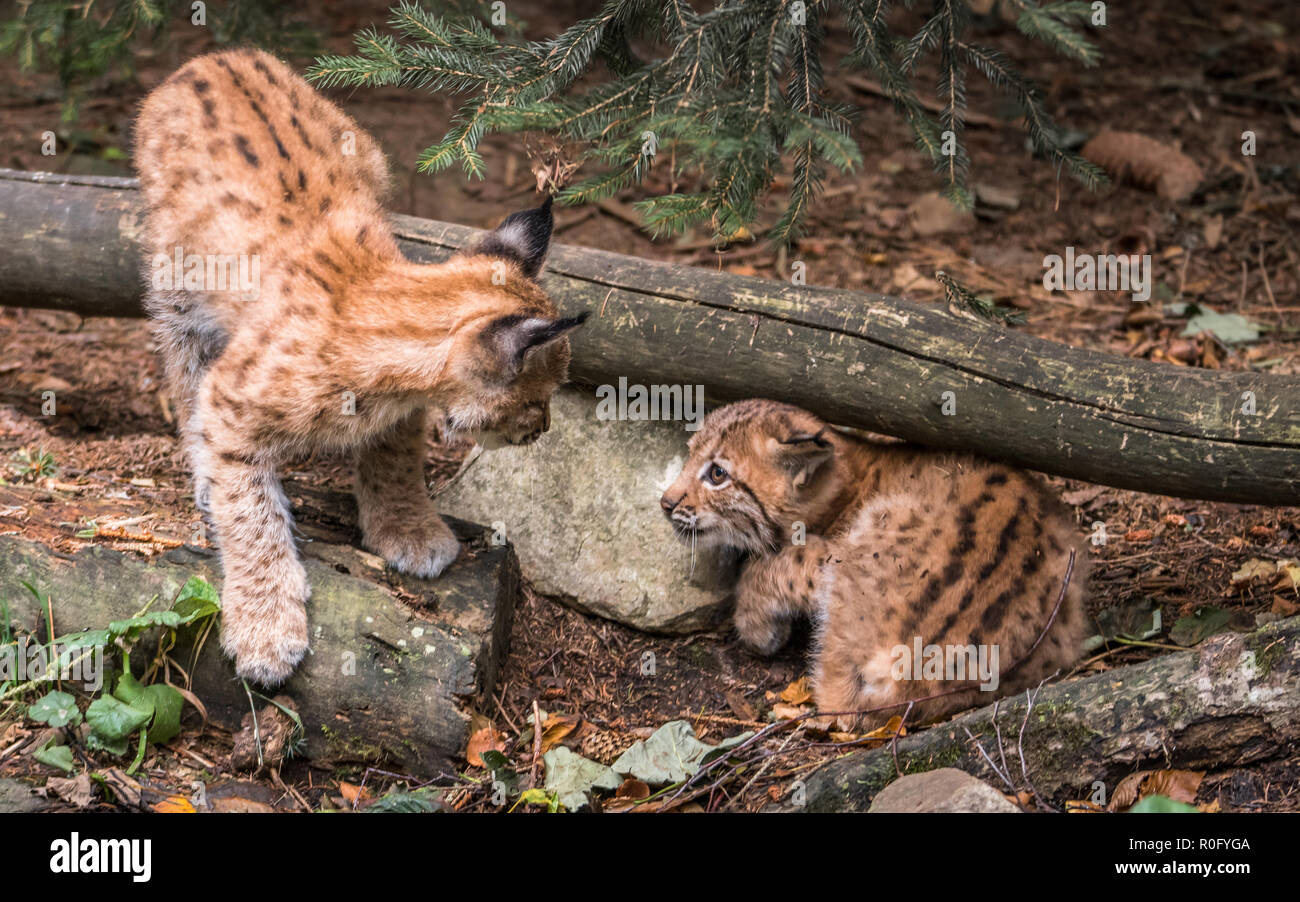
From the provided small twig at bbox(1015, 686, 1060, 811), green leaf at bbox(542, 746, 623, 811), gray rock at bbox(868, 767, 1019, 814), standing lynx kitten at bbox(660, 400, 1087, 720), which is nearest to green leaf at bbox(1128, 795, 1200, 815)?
gray rock at bbox(868, 767, 1019, 814)

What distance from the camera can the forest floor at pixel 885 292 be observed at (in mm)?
5035

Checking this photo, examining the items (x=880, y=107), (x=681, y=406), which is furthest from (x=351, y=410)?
(x=880, y=107)

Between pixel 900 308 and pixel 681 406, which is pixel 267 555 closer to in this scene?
pixel 681 406

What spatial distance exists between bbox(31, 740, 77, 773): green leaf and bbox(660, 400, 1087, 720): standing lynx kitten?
2818 mm

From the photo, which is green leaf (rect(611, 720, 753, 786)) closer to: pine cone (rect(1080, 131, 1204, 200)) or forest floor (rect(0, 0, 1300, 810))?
forest floor (rect(0, 0, 1300, 810))

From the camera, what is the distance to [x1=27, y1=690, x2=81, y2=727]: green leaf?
4.13m

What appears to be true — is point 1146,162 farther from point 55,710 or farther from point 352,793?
point 55,710

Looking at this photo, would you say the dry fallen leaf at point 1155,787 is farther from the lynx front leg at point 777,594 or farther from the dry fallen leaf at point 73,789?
the dry fallen leaf at point 73,789

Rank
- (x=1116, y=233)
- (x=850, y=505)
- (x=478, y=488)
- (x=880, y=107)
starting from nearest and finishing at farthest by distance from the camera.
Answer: (x=850, y=505) → (x=478, y=488) → (x=1116, y=233) → (x=880, y=107)

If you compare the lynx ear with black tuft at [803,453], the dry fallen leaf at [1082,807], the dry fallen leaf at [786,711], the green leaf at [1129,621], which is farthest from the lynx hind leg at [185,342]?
the green leaf at [1129,621]

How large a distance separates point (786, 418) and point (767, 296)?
23.7 inches

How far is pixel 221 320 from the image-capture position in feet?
17.6

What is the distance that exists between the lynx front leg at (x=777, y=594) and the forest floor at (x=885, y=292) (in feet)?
A: 0.55

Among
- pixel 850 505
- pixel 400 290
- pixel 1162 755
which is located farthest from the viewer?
pixel 850 505
